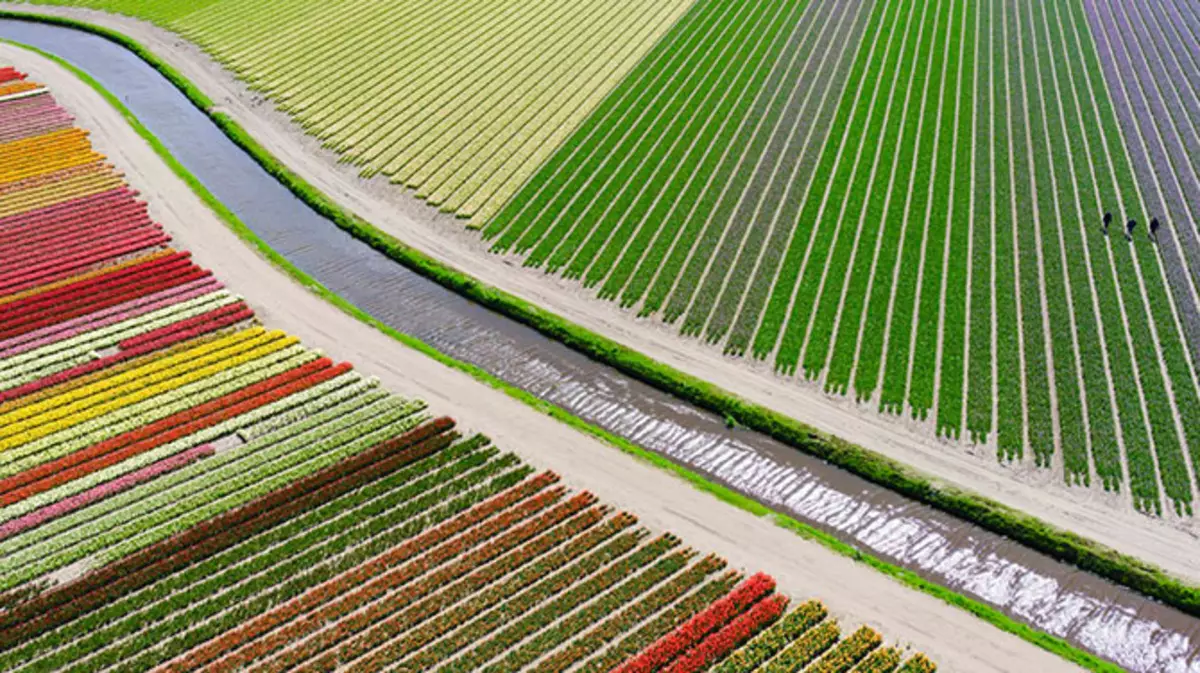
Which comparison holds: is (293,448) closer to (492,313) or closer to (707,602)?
(492,313)

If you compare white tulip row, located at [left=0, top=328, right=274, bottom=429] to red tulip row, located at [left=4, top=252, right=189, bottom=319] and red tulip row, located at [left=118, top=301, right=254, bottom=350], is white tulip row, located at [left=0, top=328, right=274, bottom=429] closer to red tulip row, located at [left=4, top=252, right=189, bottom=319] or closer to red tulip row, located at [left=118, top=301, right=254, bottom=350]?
red tulip row, located at [left=118, top=301, right=254, bottom=350]

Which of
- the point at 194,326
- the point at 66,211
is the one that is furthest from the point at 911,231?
the point at 66,211

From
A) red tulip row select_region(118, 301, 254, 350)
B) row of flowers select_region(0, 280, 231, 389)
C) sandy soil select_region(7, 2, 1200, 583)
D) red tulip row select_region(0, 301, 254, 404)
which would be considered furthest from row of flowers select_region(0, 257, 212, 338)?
sandy soil select_region(7, 2, 1200, 583)

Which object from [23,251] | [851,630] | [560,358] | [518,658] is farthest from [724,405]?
[23,251]

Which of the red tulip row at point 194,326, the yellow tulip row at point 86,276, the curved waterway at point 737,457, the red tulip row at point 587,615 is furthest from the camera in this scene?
the yellow tulip row at point 86,276

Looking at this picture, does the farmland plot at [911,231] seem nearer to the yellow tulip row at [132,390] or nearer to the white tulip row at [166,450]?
the white tulip row at [166,450]

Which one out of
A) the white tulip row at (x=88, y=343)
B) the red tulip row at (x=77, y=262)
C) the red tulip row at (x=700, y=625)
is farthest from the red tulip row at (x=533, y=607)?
the red tulip row at (x=77, y=262)
